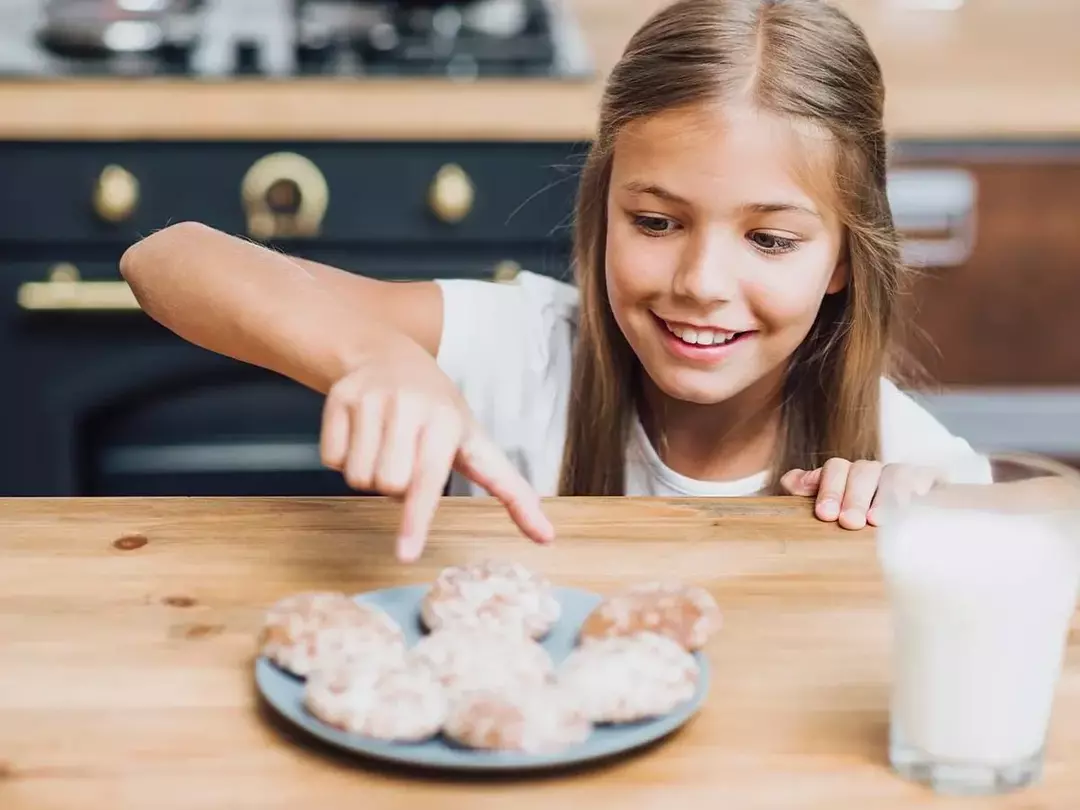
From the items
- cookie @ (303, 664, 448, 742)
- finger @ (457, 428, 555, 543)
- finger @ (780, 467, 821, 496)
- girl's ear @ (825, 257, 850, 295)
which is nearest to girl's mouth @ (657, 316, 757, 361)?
girl's ear @ (825, 257, 850, 295)

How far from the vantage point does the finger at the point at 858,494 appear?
94 cm

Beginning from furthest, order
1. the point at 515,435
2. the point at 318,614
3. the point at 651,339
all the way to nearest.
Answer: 1. the point at 515,435
2. the point at 651,339
3. the point at 318,614

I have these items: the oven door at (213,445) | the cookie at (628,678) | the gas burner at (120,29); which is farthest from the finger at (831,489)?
the gas burner at (120,29)

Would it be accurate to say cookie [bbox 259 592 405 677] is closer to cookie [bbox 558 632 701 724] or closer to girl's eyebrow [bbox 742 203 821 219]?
cookie [bbox 558 632 701 724]

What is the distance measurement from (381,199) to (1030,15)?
115 centimetres

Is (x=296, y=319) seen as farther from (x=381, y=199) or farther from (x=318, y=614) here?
(x=381, y=199)

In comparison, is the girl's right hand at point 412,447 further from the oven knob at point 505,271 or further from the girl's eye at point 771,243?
the oven knob at point 505,271

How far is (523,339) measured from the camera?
4.82ft

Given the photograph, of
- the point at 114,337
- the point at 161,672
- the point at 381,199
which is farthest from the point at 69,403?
the point at 161,672

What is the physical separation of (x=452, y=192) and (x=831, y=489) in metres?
0.92

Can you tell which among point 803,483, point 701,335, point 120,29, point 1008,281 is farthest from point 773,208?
point 120,29

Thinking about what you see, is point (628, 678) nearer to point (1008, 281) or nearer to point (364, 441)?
point (364, 441)

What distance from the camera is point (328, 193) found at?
180cm

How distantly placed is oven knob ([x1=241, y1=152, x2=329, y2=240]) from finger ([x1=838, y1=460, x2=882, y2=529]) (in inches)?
38.5
